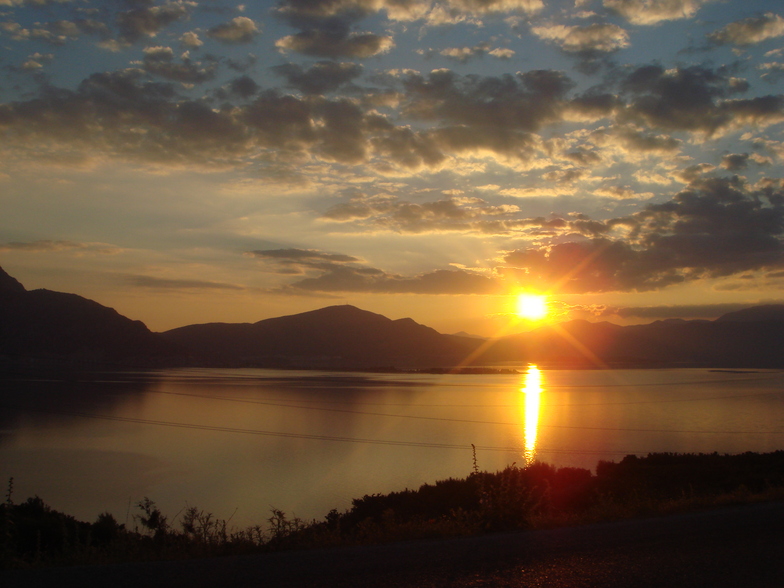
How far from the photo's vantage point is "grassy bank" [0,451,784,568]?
6.82 m

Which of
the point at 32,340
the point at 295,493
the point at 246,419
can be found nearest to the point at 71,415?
the point at 246,419

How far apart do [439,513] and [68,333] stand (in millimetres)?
144378

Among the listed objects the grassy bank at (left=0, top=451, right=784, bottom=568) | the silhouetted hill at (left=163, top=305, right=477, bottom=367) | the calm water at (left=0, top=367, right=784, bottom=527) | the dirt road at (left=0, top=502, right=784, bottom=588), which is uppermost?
the silhouetted hill at (left=163, top=305, right=477, bottom=367)

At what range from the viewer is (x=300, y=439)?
3459 centimetres

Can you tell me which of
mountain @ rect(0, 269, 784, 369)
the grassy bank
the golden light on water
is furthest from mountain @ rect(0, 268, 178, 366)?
the grassy bank

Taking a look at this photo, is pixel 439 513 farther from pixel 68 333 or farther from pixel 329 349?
pixel 329 349

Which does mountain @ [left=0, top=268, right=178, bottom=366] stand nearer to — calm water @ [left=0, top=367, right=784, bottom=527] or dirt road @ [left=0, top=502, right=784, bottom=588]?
calm water @ [left=0, top=367, right=784, bottom=527]

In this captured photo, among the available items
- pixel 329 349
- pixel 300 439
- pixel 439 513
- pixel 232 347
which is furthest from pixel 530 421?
pixel 232 347

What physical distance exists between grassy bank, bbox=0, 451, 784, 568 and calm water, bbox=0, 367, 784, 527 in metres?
3.89

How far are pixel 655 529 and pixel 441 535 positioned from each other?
8.62ft

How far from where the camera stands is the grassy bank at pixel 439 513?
6824 millimetres

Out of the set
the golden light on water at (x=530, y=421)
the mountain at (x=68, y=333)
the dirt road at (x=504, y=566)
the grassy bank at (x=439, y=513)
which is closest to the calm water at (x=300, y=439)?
the golden light on water at (x=530, y=421)

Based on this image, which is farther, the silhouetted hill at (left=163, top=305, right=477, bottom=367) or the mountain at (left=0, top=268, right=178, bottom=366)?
the silhouetted hill at (left=163, top=305, right=477, bottom=367)

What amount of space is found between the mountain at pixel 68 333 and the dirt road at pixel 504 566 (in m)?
142
